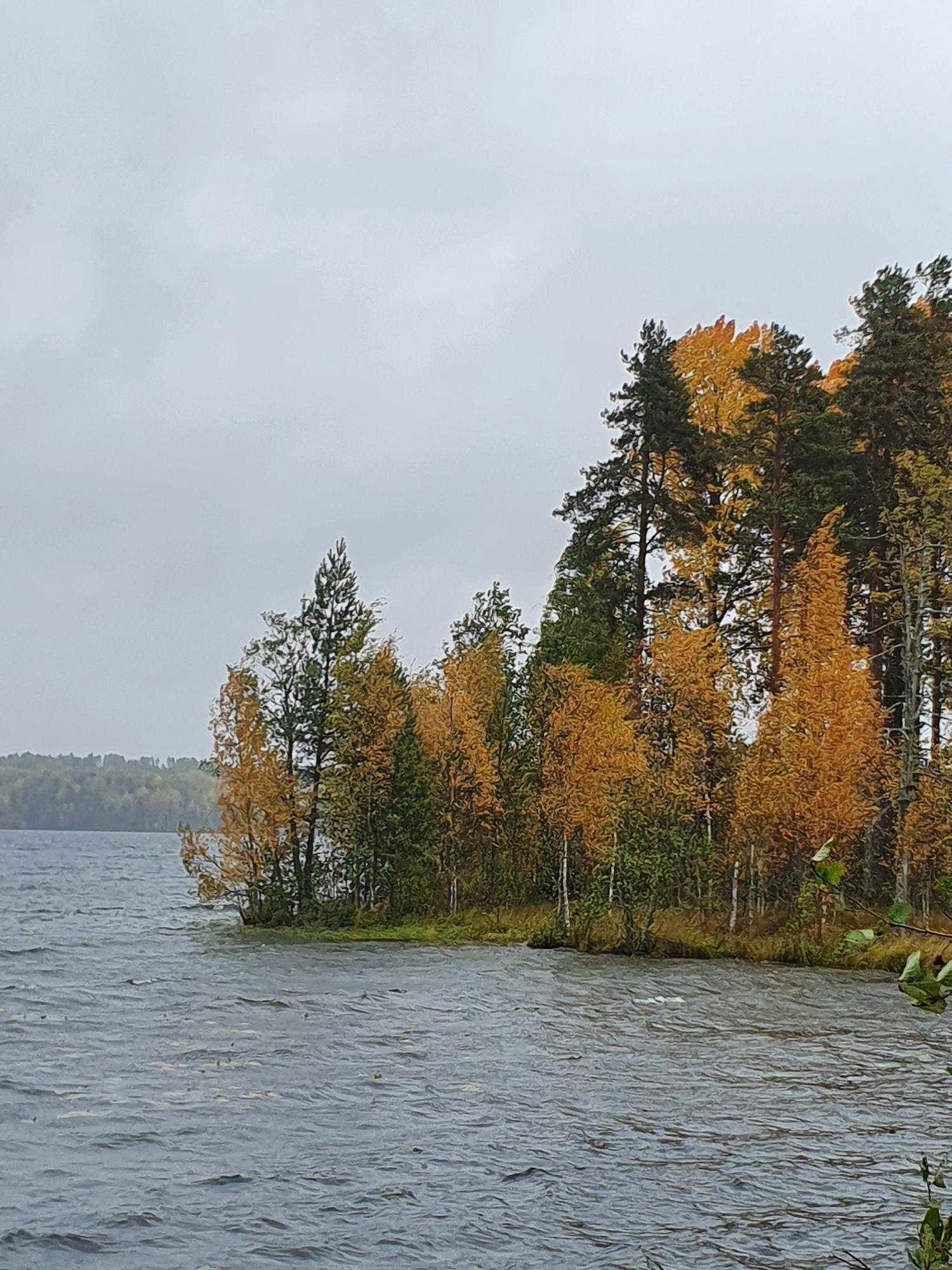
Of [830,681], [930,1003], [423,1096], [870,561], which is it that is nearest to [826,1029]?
[423,1096]

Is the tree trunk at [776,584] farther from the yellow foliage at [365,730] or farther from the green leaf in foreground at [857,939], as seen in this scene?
the green leaf in foreground at [857,939]

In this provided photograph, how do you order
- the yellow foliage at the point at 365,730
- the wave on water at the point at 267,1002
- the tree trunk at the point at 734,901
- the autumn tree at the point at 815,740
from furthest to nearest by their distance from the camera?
the yellow foliage at the point at 365,730
the tree trunk at the point at 734,901
the autumn tree at the point at 815,740
the wave on water at the point at 267,1002

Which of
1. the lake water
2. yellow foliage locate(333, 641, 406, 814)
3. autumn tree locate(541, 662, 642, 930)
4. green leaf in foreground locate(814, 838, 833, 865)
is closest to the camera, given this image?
green leaf in foreground locate(814, 838, 833, 865)

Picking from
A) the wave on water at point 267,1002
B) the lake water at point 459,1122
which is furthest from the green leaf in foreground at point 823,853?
the wave on water at point 267,1002

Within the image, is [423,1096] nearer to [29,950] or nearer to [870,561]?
[29,950]

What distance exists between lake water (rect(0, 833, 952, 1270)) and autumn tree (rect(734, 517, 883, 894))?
6837 millimetres

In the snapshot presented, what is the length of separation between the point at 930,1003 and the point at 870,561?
31.8 metres

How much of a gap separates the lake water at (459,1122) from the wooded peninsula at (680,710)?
7673mm

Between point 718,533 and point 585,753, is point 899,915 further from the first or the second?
point 718,533

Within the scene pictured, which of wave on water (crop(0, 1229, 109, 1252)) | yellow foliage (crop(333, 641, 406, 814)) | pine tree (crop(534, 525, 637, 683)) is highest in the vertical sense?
pine tree (crop(534, 525, 637, 683))

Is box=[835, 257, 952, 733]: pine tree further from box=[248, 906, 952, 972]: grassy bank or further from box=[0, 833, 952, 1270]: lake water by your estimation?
box=[0, 833, 952, 1270]: lake water

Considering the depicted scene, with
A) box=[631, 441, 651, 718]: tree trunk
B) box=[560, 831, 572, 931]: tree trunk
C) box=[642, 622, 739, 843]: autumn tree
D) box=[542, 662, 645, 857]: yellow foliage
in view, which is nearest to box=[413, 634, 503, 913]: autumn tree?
box=[542, 662, 645, 857]: yellow foliage

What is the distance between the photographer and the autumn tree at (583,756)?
33156 mm

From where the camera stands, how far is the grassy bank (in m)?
27.1
